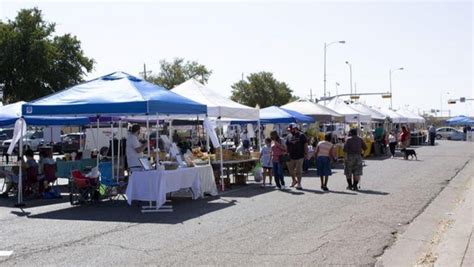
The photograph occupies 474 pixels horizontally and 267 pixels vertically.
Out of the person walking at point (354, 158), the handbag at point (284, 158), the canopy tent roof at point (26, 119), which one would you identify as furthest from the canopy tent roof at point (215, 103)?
the canopy tent roof at point (26, 119)

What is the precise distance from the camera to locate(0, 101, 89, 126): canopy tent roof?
16406 mm

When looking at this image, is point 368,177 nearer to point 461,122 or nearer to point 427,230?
point 427,230

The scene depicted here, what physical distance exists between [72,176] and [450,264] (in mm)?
9120

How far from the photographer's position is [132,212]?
485 inches

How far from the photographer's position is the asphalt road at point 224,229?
7.92 metres

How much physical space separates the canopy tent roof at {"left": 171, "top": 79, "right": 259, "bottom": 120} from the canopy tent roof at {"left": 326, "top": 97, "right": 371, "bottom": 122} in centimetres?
1446

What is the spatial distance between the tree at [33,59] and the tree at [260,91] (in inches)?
1623

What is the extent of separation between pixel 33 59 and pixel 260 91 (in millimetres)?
47635

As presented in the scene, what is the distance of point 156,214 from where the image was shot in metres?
12.0

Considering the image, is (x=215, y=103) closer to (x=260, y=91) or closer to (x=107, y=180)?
(x=107, y=180)

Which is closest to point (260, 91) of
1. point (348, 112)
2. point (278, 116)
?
point (348, 112)

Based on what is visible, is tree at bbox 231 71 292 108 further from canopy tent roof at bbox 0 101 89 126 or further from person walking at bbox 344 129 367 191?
person walking at bbox 344 129 367 191

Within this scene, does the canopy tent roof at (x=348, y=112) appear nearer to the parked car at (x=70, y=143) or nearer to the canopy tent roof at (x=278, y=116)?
the canopy tent roof at (x=278, y=116)

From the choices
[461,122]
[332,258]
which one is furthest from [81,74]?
[461,122]
